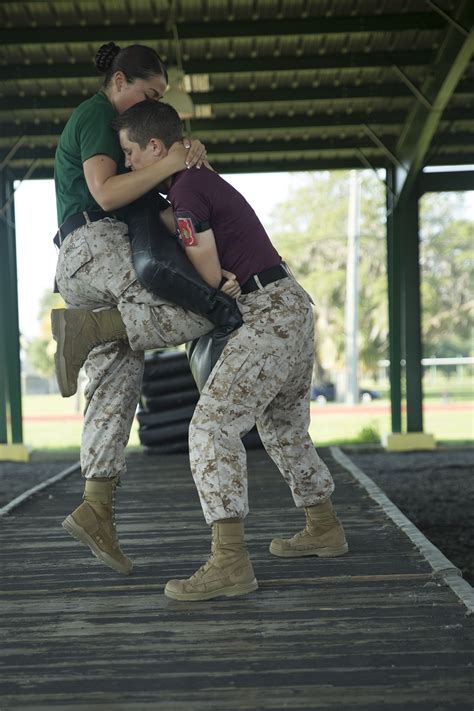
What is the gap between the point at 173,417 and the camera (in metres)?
9.01

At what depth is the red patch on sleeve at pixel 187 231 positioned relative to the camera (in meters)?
2.93

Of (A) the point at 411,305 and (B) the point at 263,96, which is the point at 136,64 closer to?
(B) the point at 263,96

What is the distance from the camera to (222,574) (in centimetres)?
289

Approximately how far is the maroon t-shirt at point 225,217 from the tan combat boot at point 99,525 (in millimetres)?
874

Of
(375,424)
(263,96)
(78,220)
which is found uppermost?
(263,96)

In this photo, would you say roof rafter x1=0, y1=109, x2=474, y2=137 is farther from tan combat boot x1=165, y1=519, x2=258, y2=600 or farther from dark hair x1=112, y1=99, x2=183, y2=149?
tan combat boot x1=165, y1=519, x2=258, y2=600

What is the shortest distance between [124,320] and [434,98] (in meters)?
8.31

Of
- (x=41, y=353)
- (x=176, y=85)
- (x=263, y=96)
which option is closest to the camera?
(x=176, y=85)

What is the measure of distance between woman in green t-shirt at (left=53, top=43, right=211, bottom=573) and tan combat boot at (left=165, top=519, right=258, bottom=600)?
1.34 feet

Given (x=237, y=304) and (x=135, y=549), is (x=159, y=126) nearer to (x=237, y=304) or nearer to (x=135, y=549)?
(x=237, y=304)

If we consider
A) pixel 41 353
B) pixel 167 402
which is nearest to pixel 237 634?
pixel 167 402

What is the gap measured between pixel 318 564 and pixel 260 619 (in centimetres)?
72

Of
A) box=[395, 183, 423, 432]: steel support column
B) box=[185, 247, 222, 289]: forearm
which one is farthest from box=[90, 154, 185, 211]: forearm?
box=[395, 183, 423, 432]: steel support column

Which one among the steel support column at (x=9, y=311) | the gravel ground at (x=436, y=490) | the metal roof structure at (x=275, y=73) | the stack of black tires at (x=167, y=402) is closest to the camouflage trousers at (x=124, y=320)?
the gravel ground at (x=436, y=490)
